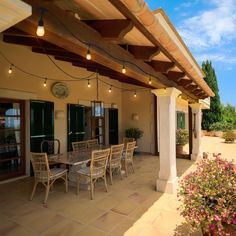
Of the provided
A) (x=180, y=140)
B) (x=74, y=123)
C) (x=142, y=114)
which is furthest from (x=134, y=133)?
(x=74, y=123)

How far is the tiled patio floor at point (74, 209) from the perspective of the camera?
2.51 m

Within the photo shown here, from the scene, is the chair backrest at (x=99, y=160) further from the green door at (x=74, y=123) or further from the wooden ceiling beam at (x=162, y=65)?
the green door at (x=74, y=123)

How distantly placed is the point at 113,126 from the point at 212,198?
6162 mm

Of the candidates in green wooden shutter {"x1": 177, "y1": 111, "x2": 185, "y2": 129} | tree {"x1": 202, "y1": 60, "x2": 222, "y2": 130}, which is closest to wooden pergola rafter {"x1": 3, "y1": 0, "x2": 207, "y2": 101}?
green wooden shutter {"x1": 177, "y1": 111, "x2": 185, "y2": 129}

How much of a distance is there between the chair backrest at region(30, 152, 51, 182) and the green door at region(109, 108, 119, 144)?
4537mm

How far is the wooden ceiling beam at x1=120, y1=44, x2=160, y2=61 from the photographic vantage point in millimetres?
2273

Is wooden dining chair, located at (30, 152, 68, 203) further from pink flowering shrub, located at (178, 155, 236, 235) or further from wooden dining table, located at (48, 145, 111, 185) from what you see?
pink flowering shrub, located at (178, 155, 236, 235)

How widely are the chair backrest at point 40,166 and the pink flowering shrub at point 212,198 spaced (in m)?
2.29

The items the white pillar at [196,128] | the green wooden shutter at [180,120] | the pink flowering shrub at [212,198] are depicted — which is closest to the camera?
the pink flowering shrub at [212,198]

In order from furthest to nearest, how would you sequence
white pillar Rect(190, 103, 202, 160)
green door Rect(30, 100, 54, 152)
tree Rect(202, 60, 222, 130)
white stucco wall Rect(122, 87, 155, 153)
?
tree Rect(202, 60, 222, 130) → white stucco wall Rect(122, 87, 155, 153) → white pillar Rect(190, 103, 202, 160) → green door Rect(30, 100, 54, 152)

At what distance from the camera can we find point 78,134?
621 cm

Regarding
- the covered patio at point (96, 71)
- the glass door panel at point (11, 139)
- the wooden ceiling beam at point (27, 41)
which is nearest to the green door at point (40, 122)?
the covered patio at point (96, 71)

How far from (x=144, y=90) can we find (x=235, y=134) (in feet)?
25.3

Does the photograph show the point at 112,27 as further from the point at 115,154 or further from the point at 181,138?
the point at 181,138
